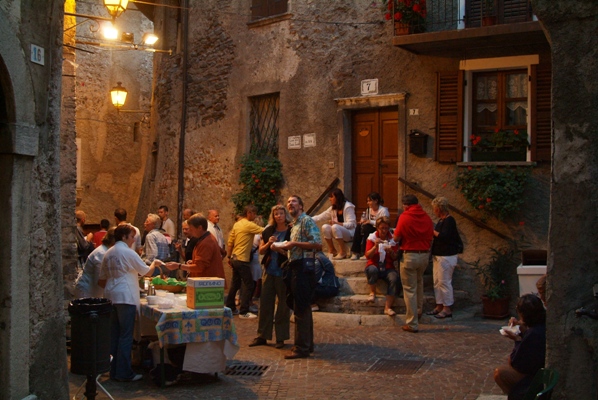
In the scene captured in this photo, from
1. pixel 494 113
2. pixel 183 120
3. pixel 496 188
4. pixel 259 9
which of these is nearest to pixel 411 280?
pixel 496 188

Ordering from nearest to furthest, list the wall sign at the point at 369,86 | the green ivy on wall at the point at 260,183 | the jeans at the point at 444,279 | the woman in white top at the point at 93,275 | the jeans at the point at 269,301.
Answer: the woman in white top at the point at 93,275
the jeans at the point at 269,301
the jeans at the point at 444,279
the wall sign at the point at 369,86
the green ivy on wall at the point at 260,183

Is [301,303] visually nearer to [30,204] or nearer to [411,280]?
[411,280]

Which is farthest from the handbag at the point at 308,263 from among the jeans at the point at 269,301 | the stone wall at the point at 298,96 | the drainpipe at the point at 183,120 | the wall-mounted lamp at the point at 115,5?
the drainpipe at the point at 183,120

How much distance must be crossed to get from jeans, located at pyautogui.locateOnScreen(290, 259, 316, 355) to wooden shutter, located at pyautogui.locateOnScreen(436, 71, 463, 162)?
14.8ft

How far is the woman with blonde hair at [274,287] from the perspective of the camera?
9531mm

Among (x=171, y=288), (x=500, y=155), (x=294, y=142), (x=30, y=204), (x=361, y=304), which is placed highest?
(x=294, y=142)

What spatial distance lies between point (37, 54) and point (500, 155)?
7.94 metres

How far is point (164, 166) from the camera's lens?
17.5 m

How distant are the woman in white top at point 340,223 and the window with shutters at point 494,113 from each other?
1.71 metres

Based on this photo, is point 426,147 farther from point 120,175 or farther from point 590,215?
point 120,175

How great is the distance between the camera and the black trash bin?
21.3 ft

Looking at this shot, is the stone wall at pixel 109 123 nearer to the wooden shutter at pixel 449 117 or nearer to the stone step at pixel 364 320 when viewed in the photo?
the wooden shutter at pixel 449 117

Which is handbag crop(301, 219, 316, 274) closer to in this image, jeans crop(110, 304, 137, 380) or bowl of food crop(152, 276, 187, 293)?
bowl of food crop(152, 276, 187, 293)

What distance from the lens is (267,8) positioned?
50.5ft
